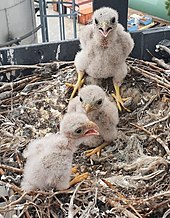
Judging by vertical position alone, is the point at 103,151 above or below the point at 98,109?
below

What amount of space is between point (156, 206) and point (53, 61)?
117cm

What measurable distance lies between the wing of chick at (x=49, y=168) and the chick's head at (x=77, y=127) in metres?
0.04

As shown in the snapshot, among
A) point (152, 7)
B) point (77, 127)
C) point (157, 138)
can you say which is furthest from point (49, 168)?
point (152, 7)

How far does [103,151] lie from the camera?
204cm

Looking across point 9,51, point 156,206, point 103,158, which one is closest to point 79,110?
point 103,158

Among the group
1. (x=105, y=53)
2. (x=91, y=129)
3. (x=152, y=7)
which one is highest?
(x=105, y=53)

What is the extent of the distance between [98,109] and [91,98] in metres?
0.09

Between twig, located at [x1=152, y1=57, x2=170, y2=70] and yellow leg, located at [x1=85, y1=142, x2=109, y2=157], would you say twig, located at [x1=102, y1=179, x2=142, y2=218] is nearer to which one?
yellow leg, located at [x1=85, y1=142, x2=109, y2=157]

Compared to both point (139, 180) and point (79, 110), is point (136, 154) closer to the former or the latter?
point (139, 180)

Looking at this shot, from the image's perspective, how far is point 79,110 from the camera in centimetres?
190

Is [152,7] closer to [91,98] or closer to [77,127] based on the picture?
[91,98]

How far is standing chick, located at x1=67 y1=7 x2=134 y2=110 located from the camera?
2.12 meters

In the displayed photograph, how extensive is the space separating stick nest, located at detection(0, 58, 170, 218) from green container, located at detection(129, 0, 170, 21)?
403 centimetres

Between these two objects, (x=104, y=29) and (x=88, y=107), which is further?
(x=104, y=29)
